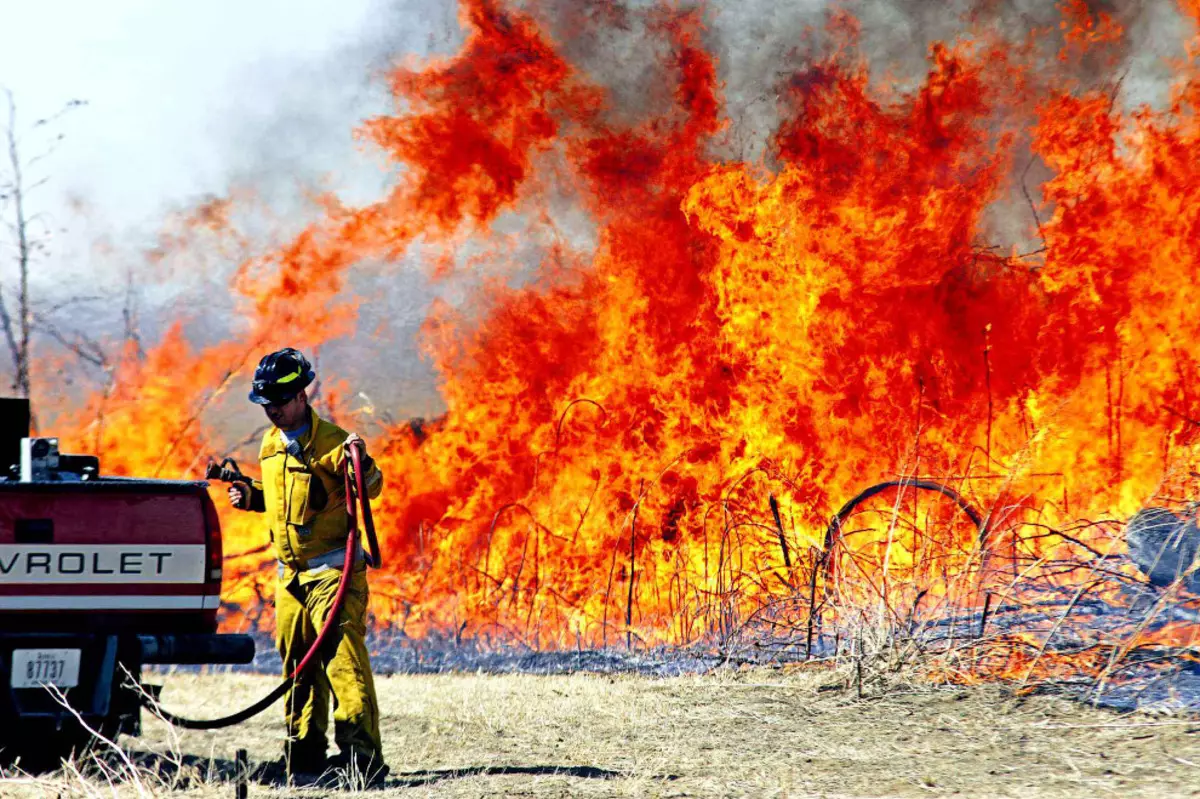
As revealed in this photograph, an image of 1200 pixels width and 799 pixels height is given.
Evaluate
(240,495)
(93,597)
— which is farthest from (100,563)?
(240,495)

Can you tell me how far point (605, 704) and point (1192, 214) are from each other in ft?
28.7

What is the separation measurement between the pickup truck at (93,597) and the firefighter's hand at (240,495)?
0.46ft

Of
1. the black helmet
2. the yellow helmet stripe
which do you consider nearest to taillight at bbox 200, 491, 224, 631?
the black helmet

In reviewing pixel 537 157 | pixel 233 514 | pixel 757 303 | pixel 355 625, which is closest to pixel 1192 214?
pixel 757 303

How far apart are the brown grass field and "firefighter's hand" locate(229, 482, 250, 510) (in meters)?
1.27

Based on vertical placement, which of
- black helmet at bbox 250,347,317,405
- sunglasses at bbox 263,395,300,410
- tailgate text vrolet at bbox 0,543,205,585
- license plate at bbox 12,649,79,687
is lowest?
license plate at bbox 12,649,79,687

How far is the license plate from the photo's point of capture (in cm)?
609

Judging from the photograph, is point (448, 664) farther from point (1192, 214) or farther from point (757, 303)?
point (1192, 214)

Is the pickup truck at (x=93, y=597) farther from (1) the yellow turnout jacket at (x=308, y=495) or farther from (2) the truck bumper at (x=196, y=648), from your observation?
(1) the yellow turnout jacket at (x=308, y=495)

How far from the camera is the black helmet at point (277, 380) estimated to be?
255 inches

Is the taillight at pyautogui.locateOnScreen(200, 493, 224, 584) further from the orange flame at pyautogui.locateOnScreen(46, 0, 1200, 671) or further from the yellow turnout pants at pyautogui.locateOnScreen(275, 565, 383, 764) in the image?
the orange flame at pyautogui.locateOnScreen(46, 0, 1200, 671)

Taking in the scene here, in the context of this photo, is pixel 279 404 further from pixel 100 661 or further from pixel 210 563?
pixel 100 661

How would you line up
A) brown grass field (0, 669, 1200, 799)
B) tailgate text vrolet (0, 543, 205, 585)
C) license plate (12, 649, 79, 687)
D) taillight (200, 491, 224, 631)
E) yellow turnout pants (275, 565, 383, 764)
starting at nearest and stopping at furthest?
1. brown grass field (0, 669, 1200, 799)
2. license plate (12, 649, 79, 687)
3. tailgate text vrolet (0, 543, 205, 585)
4. yellow turnout pants (275, 565, 383, 764)
5. taillight (200, 491, 224, 631)

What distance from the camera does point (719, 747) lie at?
6.88 m
